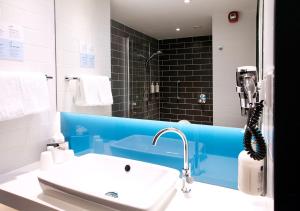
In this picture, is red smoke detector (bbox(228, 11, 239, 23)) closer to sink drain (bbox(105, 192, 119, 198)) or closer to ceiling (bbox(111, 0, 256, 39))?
ceiling (bbox(111, 0, 256, 39))

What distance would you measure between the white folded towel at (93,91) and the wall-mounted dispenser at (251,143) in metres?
0.95

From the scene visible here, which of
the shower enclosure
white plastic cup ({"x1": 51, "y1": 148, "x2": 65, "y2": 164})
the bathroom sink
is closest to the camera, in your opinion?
the bathroom sink

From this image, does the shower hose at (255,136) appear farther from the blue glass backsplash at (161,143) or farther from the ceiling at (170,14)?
the ceiling at (170,14)

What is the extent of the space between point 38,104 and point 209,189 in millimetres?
1191

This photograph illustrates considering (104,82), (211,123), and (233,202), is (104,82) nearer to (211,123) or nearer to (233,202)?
(211,123)

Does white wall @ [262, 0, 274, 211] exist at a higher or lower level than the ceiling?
lower

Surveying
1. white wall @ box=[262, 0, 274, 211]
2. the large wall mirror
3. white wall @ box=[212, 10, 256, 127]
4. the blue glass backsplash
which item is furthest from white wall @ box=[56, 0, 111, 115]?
white wall @ box=[262, 0, 274, 211]

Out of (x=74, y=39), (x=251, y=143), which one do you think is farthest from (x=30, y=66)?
(x=251, y=143)

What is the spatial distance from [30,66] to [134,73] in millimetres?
721

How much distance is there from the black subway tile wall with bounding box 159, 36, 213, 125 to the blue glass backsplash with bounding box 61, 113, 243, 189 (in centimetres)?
7

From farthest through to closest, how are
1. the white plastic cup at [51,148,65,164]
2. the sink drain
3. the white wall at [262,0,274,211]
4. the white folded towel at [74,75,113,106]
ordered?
the white folded towel at [74,75,113,106] → the white plastic cup at [51,148,65,164] → the sink drain → the white wall at [262,0,274,211]

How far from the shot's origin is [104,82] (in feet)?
5.57

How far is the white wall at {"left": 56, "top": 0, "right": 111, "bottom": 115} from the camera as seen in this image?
1.76 m
